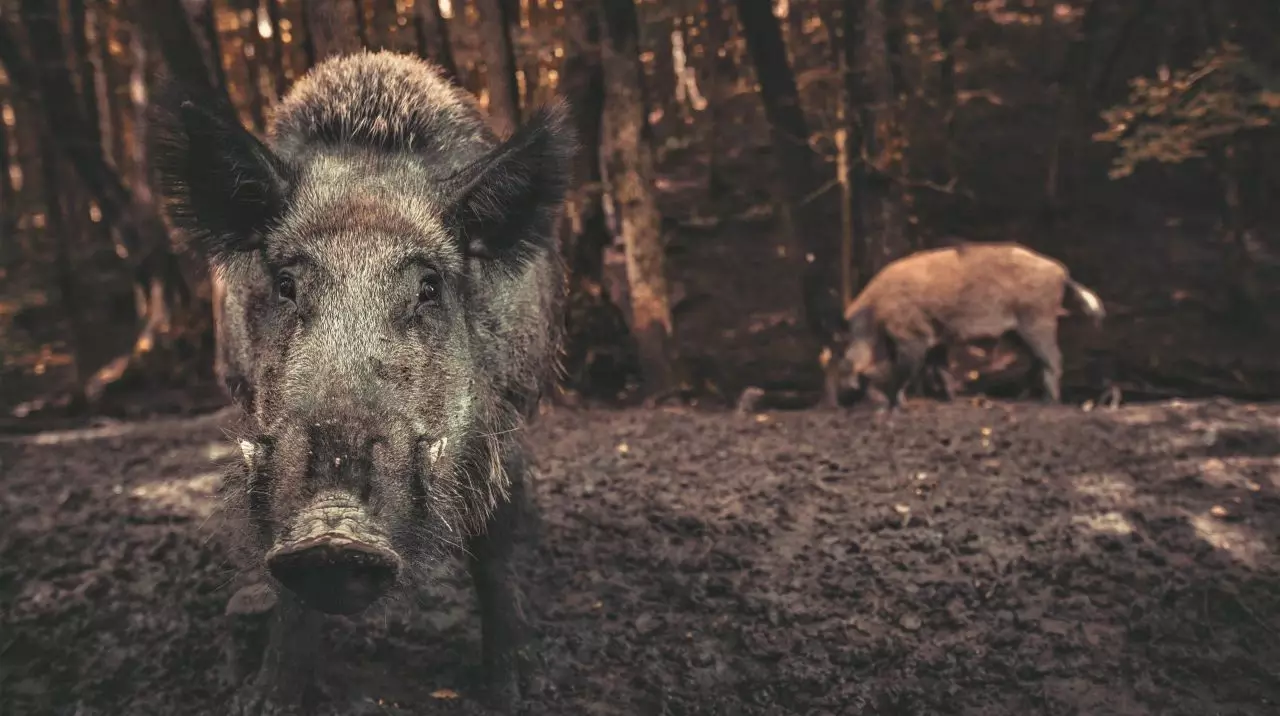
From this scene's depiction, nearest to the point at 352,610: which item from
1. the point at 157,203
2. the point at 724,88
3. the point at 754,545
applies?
the point at 754,545

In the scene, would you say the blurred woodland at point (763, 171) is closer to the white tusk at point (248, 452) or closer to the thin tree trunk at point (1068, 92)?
the thin tree trunk at point (1068, 92)

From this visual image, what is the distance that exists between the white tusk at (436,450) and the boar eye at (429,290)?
14.5 inches

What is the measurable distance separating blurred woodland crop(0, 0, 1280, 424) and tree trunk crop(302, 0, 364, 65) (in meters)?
0.67

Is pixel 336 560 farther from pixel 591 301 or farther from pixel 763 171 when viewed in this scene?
pixel 763 171

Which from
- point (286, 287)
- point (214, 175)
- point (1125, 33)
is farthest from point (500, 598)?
A: point (1125, 33)

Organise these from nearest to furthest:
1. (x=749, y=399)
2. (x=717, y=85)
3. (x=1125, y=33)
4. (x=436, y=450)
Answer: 1. (x=436, y=450)
2. (x=1125, y=33)
3. (x=749, y=399)
4. (x=717, y=85)

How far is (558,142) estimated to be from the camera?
86.8 inches

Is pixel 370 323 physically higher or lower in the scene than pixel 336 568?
higher

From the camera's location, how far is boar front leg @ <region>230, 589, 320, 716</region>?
2365 mm

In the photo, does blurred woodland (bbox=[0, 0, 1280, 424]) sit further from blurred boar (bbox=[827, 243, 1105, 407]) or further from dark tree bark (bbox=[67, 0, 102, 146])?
blurred boar (bbox=[827, 243, 1105, 407])

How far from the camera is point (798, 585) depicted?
2896 mm

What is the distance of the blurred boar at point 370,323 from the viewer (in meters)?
1.64

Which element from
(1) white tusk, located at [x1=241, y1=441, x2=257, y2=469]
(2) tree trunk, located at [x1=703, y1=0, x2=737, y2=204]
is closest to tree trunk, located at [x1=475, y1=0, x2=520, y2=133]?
(2) tree trunk, located at [x1=703, y1=0, x2=737, y2=204]

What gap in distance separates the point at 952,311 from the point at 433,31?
131 inches
